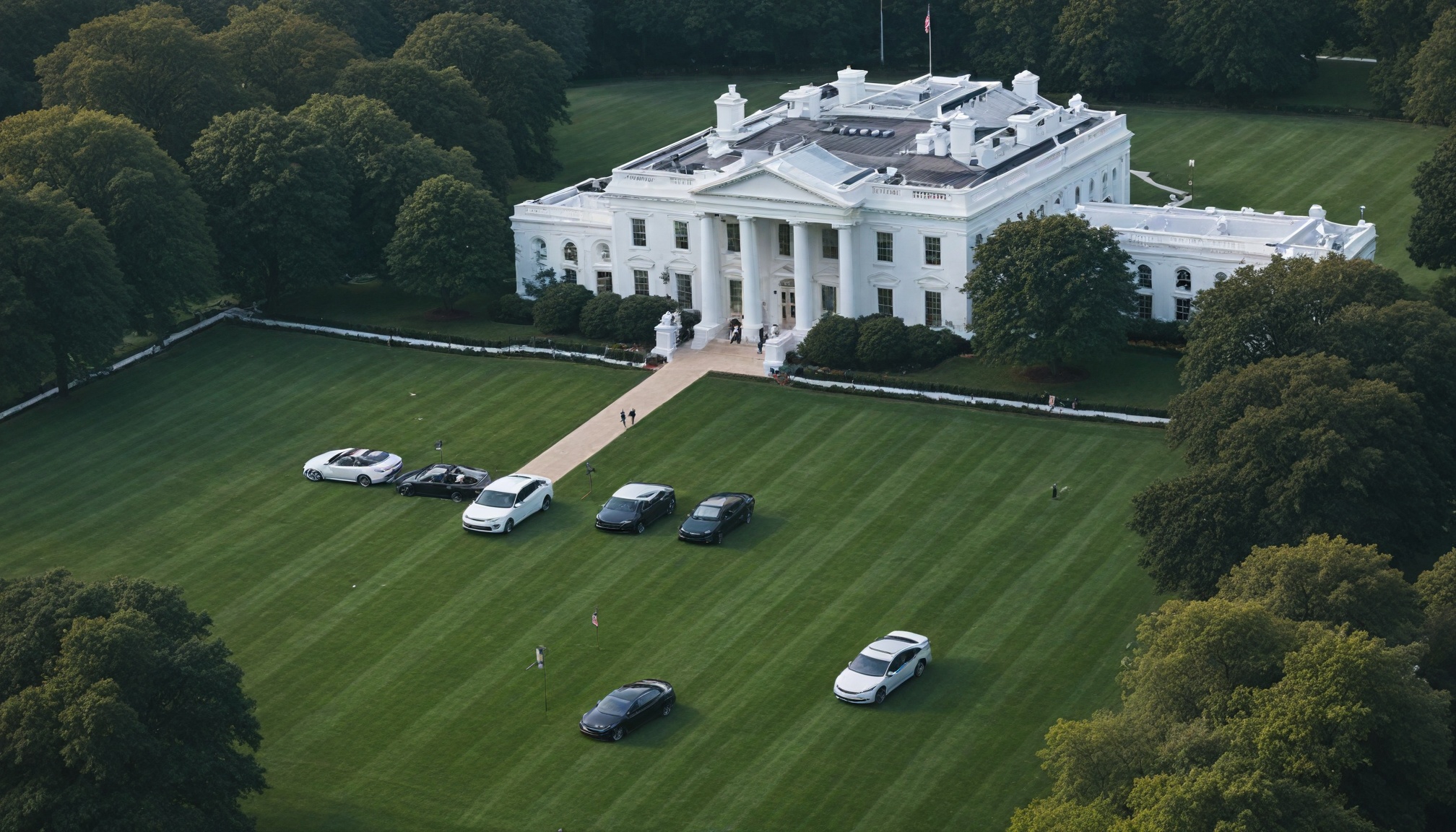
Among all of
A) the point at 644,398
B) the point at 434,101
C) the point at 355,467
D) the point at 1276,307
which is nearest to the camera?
the point at 1276,307

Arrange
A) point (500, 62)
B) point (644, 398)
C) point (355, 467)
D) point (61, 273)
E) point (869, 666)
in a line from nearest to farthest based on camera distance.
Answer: point (869, 666) → point (355, 467) → point (644, 398) → point (61, 273) → point (500, 62)

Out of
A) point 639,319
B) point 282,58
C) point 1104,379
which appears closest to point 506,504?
point 639,319

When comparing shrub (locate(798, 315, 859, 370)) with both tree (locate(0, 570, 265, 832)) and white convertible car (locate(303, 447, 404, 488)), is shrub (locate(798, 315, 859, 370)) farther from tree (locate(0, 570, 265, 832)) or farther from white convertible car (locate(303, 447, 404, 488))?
→ tree (locate(0, 570, 265, 832))

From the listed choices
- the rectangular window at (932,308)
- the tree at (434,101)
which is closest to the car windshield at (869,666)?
the rectangular window at (932,308)

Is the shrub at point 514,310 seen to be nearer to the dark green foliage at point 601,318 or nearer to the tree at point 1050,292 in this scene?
the dark green foliage at point 601,318

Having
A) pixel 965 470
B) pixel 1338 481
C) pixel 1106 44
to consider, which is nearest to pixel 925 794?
pixel 1338 481

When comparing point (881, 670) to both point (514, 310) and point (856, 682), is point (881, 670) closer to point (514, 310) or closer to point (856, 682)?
point (856, 682)
